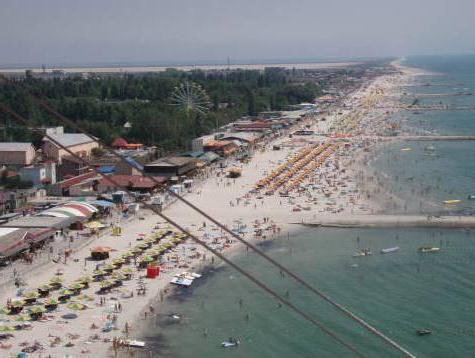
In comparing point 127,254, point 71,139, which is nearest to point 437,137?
point 71,139

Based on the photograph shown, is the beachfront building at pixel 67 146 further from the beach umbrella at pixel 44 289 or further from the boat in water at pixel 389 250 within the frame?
the boat in water at pixel 389 250

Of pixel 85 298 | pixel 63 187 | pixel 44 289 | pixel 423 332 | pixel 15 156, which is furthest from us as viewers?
pixel 15 156

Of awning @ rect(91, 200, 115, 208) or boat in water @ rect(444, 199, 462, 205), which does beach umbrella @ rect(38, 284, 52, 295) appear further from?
boat in water @ rect(444, 199, 462, 205)

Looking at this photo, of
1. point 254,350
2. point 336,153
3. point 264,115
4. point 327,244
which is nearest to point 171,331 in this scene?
point 254,350

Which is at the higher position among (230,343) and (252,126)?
(252,126)

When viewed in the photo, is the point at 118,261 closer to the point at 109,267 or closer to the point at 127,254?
the point at 109,267

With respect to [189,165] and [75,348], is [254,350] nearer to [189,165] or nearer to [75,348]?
[75,348]
